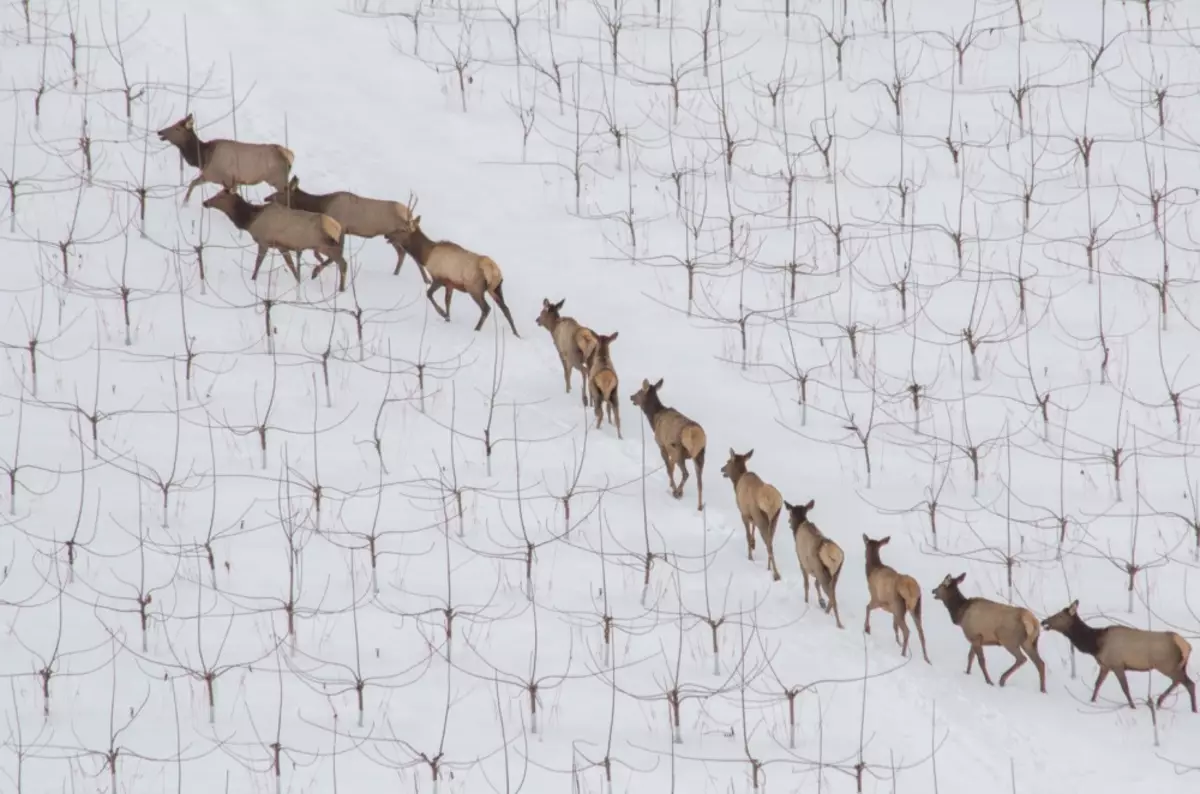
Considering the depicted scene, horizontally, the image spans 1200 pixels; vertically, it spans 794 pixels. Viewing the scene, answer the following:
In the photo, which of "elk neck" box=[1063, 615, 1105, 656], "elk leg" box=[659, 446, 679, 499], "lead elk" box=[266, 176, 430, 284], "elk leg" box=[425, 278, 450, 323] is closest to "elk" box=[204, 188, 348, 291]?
"lead elk" box=[266, 176, 430, 284]

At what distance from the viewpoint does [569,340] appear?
2059cm

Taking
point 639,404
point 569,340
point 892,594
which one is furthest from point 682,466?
point 892,594

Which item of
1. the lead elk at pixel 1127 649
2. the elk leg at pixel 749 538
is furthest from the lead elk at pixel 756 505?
the lead elk at pixel 1127 649

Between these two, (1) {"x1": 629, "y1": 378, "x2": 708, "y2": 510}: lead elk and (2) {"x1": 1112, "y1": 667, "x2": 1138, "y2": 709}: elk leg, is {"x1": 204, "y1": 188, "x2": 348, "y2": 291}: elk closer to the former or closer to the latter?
(1) {"x1": 629, "y1": 378, "x2": 708, "y2": 510}: lead elk

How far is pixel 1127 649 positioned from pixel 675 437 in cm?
488

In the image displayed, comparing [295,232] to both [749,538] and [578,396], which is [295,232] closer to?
[578,396]

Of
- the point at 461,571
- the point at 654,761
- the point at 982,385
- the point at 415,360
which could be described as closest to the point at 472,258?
the point at 415,360

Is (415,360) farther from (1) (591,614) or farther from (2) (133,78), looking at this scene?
(2) (133,78)

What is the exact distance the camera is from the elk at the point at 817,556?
17547 millimetres

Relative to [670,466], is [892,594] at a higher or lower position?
higher

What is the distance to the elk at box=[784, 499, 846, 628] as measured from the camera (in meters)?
17.5

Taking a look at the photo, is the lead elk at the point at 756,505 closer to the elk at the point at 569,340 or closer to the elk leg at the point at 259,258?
the elk at the point at 569,340

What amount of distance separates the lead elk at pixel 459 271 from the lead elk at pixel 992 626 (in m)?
6.58

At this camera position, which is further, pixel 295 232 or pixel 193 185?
pixel 193 185
